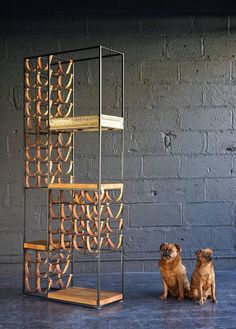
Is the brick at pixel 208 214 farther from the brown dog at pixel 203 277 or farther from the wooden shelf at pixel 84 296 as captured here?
the wooden shelf at pixel 84 296

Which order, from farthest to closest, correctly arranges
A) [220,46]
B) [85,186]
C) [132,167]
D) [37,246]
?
[220,46], [132,167], [37,246], [85,186]

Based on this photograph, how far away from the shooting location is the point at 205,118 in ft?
18.2

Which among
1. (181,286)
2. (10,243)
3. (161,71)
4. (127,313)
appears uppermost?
(161,71)

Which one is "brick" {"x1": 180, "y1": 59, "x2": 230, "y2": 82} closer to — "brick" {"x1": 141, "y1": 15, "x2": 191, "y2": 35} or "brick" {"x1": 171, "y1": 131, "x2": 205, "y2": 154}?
"brick" {"x1": 141, "y1": 15, "x2": 191, "y2": 35}

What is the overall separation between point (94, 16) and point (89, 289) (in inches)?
104

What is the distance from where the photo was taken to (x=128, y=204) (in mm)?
5492

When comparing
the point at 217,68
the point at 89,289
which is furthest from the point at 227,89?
the point at 89,289

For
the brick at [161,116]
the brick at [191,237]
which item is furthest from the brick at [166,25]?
the brick at [191,237]

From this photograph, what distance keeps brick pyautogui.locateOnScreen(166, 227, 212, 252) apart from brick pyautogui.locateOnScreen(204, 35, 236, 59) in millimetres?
1742

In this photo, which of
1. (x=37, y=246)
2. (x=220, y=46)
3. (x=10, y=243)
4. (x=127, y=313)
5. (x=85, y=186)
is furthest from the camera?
(x=220, y=46)

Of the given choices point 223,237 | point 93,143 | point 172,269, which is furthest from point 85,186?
point 223,237

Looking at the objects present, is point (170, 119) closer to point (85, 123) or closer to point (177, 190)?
point (177, 190)

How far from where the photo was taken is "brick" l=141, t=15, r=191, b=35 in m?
5.54

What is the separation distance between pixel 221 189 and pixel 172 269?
1548 mm
